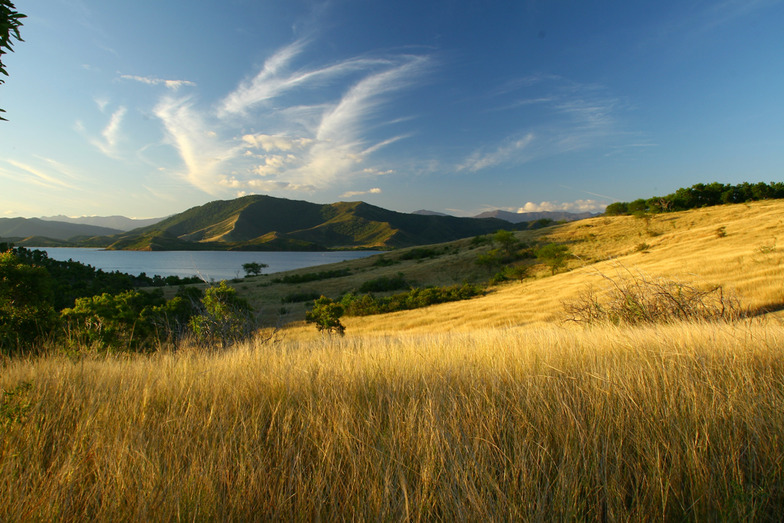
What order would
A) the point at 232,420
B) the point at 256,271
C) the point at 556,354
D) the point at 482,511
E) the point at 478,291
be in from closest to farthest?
the point at 482,511, the point at 232,420, the point at 556,354, the point at 478,291, the point at 256,271

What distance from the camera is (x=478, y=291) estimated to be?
30.0 metres

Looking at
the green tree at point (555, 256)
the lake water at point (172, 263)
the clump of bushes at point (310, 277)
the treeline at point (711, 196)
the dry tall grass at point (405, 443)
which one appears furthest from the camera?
the lake water at point (172, 263)

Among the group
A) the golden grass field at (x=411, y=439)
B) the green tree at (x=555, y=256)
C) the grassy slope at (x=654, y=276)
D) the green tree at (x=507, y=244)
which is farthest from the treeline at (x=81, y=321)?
the green tree at (x=507, y=244)

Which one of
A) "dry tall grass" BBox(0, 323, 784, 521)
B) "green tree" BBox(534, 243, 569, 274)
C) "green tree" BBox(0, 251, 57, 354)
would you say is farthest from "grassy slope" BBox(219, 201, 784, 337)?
"green tree" BBox(0, 251, 57, 354)

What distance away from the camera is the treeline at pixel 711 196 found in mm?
59219

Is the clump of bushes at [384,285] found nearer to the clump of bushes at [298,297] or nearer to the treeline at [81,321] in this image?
the clump of bushes at [298,297]

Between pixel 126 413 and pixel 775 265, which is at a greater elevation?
pixel 126 413

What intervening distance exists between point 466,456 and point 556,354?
1943mm

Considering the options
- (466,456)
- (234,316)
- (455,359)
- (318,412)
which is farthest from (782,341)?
(234,316)

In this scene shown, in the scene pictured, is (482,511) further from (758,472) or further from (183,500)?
(758,472)

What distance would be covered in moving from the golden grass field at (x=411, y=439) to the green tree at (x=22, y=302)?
5.01m

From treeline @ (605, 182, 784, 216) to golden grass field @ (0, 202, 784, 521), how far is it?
2686 inches

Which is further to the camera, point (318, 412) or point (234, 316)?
A: point (234, 316)

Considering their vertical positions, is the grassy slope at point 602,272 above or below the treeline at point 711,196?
below
